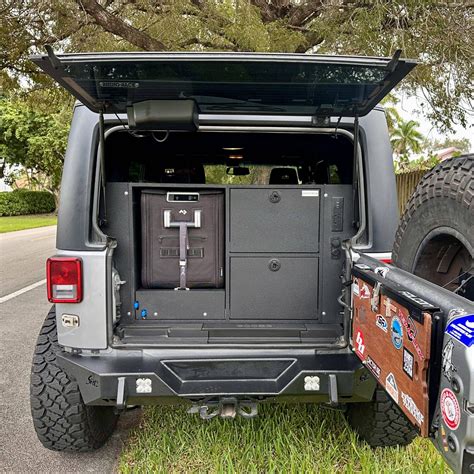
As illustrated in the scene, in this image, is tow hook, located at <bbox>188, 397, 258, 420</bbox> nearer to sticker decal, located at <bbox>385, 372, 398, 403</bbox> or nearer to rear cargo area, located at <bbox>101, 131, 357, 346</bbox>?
rear cargo area, located at <bbox>101, 131, 357, 346</bbox>

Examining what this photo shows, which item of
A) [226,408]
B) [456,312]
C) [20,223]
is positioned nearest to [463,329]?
[456,312]

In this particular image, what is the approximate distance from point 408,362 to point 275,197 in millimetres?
1580

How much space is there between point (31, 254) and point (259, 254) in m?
10.5

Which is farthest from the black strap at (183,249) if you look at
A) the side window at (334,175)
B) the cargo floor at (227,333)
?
the side window at (334,175)

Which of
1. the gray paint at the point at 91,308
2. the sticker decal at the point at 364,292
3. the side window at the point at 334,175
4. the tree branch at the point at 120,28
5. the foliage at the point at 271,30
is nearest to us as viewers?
the sticker decal at the point at 364,292

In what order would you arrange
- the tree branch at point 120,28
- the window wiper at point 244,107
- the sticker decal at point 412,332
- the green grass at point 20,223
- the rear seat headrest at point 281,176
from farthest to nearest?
the green grass at point 20,223, the tree branch at point 120,28, the rear seat headrest at point 281,176, the window wiper at point 244,107, the sticker decal at point 412,332

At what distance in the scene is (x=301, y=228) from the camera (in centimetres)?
292

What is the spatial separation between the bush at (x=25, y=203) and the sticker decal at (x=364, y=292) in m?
29.2

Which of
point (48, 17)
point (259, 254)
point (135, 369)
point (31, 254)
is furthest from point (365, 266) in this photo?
point (31, 254)

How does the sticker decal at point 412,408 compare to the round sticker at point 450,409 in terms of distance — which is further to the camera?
the sticker decal at point 412,408

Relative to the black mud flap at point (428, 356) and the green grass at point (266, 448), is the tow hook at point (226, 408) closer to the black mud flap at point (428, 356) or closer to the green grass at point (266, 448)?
the green grass at point (266, 448)

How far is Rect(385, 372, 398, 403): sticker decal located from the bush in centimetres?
2958

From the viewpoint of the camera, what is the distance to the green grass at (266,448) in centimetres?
261

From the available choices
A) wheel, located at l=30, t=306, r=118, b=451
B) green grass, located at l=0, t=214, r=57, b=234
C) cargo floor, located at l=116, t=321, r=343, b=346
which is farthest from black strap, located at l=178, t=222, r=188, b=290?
green grass, located at l=0, t=214, r=57, b=234
